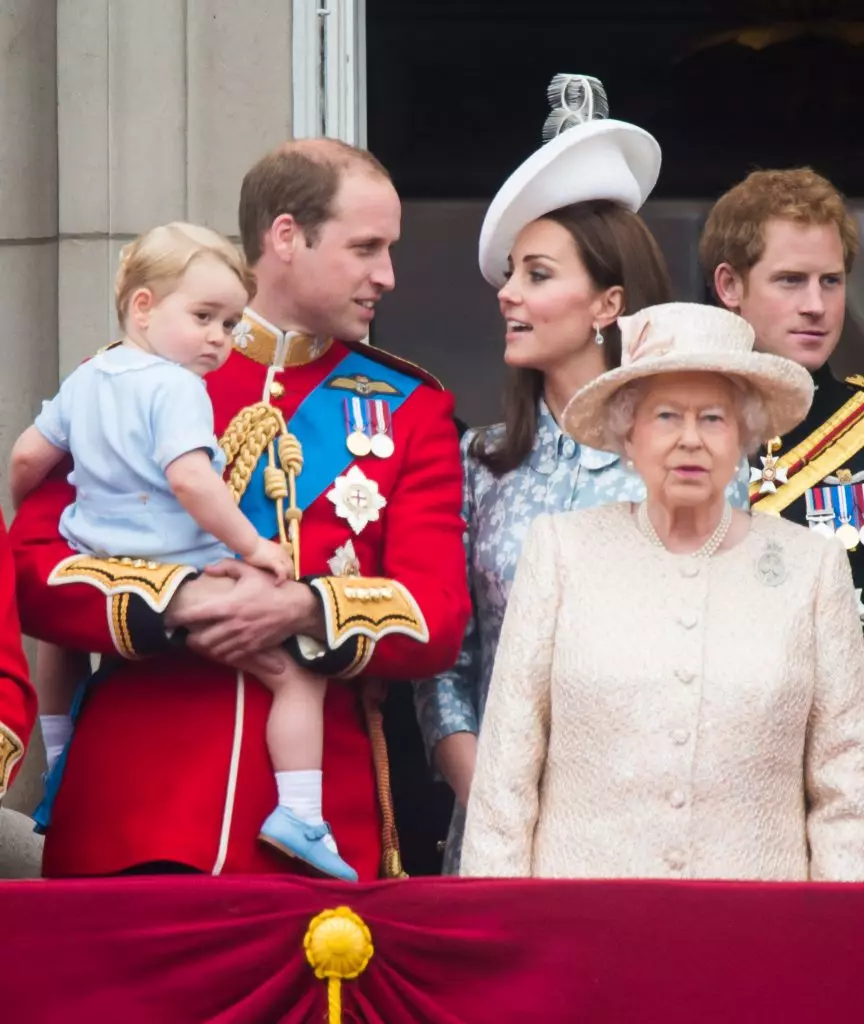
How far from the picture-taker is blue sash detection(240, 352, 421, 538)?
389cm

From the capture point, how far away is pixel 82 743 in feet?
12.4

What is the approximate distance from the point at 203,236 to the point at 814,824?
130cm

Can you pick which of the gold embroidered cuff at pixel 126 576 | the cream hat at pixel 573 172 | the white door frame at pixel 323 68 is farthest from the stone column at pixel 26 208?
the gold embroidered cuff at pixel 126 576

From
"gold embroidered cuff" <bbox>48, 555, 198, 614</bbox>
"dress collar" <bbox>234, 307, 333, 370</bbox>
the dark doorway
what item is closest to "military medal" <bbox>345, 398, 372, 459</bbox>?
"dress collar" <bbox>234, 307, 333, 370</bbox>

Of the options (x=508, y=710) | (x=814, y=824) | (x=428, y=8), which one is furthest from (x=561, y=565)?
Result: (x=428, y=8)

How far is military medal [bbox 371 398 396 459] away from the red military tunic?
0.05 ft

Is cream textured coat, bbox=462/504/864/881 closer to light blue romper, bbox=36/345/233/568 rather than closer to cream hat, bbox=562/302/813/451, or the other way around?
cream hat, bbox=562/302/813/451

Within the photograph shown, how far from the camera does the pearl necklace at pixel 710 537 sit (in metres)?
3.42

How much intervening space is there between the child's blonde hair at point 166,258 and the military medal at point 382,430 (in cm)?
35

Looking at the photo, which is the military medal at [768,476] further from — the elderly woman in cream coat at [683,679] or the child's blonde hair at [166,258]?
the child's blonde hair at [166,258]

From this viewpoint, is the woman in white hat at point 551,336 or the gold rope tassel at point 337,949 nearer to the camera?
the gold rope tassel at point 337,949

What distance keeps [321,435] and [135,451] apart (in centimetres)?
38

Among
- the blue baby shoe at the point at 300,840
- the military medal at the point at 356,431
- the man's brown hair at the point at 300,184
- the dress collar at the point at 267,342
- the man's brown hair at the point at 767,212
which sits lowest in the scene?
the blue baby shoe at the point at 300,840

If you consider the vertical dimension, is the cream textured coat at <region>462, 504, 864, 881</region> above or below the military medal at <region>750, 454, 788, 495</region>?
below
